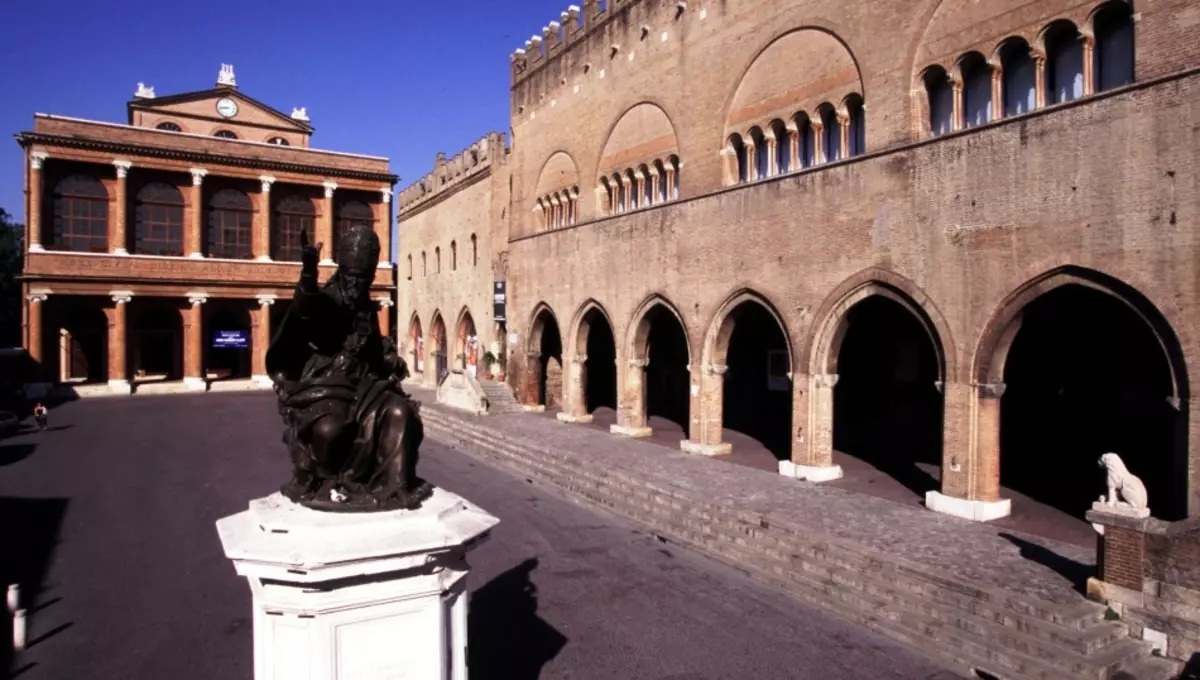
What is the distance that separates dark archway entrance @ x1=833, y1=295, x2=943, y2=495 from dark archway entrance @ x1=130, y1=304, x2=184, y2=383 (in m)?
30.0

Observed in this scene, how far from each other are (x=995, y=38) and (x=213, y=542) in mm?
13416

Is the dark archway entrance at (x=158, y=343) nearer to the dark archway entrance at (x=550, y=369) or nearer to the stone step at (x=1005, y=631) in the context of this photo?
the dark archway entrance at (x=550, y=369)

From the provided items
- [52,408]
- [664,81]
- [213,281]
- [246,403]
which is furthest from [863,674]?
[213,281]

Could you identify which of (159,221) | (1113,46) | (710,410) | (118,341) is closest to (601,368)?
(710,410)

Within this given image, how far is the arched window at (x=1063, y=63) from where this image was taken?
10.2 metres

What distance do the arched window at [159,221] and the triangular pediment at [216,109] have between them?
806cm

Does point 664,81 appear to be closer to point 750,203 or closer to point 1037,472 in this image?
point 750,203

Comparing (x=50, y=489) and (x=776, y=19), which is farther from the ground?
(x=776, y=19)

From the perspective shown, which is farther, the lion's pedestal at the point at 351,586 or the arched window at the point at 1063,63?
the arched window at the point at 1063,63

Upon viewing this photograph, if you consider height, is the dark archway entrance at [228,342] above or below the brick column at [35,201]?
below

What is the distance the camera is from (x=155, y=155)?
3322 cm

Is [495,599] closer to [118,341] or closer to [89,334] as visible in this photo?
[118,341]

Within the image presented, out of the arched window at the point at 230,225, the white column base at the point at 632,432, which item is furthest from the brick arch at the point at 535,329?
the arched window at the point at 230,225

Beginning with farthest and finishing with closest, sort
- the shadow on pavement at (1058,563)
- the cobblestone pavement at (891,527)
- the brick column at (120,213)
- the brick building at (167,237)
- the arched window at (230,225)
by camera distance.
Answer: the arched window at (230,225) < the brick column at (120,213) < the brick building at (167,237) < the cobblestone pavement at (891,527) < the shadow on pavement at (1058,563)
